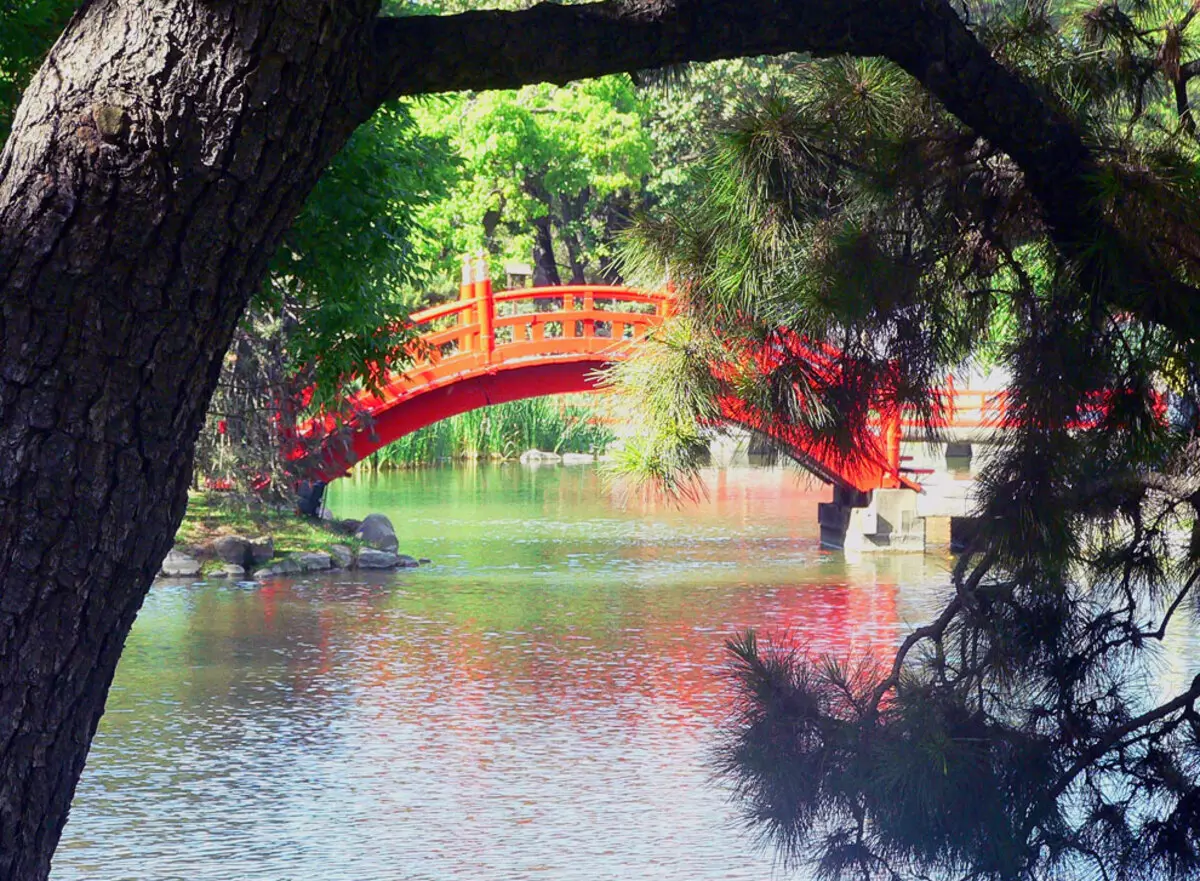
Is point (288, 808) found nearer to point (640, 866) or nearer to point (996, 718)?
point (640, 866)

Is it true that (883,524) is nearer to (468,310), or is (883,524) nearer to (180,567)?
(468,310)

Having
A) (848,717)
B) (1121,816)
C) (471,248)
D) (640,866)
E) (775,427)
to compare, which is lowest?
(640,866)

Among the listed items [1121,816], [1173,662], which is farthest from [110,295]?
[1173,662]

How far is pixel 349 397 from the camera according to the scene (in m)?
13.1

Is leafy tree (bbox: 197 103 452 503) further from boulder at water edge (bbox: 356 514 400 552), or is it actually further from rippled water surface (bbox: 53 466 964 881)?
boulder at water edge (bbox: 356 514 400 552)

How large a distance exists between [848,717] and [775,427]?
59cm

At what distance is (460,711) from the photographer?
822cm

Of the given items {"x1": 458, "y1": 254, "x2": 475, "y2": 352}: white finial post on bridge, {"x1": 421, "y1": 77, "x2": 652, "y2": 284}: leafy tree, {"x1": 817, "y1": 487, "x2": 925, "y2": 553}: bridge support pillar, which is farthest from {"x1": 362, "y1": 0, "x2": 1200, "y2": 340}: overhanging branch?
{"x1": 421, "y1": 77, "x2": 652, "y2": 284}: leafy tree

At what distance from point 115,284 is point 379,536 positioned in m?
12.3

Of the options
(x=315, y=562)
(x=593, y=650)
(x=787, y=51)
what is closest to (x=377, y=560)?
(x=315, y=562)

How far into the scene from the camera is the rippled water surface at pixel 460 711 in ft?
19.2

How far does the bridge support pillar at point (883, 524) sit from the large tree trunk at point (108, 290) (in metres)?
13.2

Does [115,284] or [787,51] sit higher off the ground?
[787,51]

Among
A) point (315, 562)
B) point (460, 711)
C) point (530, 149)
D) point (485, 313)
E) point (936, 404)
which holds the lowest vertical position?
point (460, 711)
